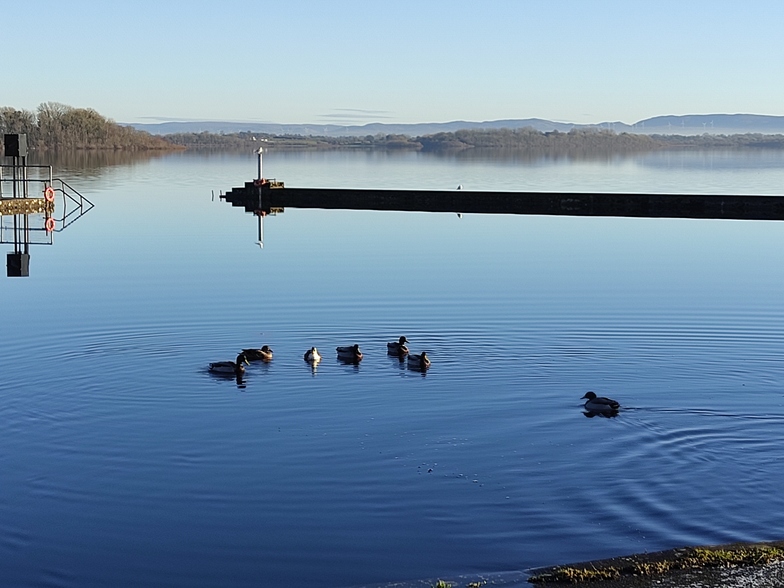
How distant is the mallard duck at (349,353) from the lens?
62.2ft

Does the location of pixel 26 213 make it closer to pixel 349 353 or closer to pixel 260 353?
pixel 260 353

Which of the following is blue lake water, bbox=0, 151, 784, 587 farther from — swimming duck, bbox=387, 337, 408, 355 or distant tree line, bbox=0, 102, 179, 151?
distant tree line, bbox=0, 102, 179, 151

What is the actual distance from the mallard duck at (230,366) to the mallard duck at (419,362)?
2.86 m

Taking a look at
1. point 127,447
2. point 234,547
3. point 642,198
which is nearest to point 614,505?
point 234,547

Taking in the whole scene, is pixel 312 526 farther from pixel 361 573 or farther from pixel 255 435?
pixel 255 435

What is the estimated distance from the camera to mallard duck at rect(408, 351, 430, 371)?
1844 cm

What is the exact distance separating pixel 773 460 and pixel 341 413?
19.6 feet

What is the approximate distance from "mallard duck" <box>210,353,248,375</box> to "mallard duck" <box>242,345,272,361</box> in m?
0.30

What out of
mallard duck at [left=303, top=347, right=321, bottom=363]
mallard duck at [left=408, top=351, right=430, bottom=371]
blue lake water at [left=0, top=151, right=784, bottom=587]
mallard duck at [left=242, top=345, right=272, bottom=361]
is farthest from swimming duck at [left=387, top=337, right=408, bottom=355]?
mallard duck at [left=242, top=345, right=272, bottom=361]

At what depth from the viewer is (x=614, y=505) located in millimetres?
11703

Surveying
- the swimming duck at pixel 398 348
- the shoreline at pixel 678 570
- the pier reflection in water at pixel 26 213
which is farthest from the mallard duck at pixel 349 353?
the pier reflection in water at pixel 26 213

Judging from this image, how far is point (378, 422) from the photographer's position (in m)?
15.3

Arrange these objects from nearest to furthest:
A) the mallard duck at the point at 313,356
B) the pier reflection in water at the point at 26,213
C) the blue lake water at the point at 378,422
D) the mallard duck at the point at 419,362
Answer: the blue lake water at the point at 378,422 → the mallard duck at the point at 419,362 → the mallard duck at the point at 313,356 → the pier reflection in water at the point at 26,213

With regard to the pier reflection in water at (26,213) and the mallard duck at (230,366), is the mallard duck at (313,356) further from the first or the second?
the pier reflection in water at (26,213)
